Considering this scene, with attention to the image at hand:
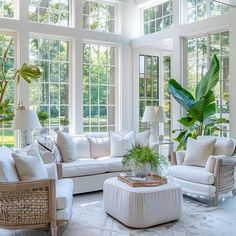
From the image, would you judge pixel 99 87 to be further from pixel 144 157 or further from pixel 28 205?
pixel 28 205

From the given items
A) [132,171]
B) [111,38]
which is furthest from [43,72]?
[132,171]

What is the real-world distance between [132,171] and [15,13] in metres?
3.87

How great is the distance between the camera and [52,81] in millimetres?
6402

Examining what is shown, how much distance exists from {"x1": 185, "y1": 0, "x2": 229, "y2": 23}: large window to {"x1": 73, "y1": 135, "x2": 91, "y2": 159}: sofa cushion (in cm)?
317

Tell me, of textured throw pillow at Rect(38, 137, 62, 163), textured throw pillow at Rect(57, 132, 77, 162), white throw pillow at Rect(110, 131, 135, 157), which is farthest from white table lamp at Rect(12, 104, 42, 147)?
white throw pillow at Rect(110, 131, 135, 157)

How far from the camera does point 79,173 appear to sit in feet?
16.5

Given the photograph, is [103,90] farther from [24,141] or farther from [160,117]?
[24,141]

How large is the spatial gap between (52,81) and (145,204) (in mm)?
3694

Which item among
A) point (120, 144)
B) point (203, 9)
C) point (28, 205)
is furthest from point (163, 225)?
point (203, 9)

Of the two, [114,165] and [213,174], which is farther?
[114,165]

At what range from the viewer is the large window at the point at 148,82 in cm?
750

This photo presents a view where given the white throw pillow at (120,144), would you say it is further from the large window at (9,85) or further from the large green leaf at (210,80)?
the large window at (9,85)

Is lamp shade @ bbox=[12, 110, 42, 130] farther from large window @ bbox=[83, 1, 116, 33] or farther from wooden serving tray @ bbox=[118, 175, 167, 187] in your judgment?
large window @ bbox=[83, 1, 116, 33]

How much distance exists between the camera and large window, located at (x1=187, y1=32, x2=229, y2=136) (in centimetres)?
563
